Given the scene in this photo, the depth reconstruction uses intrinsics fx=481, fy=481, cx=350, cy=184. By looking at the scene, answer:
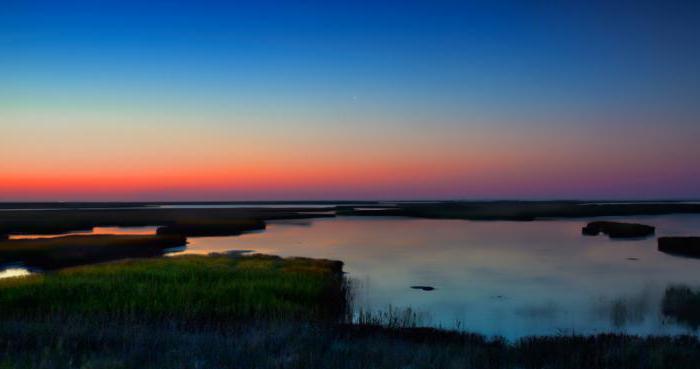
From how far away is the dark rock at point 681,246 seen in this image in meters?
42.2

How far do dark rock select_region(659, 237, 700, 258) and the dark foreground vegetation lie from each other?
33873mm

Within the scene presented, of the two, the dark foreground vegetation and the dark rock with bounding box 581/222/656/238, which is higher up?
the dark foreground vegetation

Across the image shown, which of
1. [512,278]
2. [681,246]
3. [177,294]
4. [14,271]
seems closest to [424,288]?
[512,278]

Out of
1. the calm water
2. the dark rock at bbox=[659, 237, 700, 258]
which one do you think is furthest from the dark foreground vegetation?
the dark rock at bbox=[659, 237, 700, 258]

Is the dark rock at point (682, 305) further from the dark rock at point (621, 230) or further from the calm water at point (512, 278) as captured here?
the dark rock at point (621, 230)

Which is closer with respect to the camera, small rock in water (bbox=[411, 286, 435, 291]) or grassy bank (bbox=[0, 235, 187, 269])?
small rock in water (bbox=[411, 286, 435, 291])

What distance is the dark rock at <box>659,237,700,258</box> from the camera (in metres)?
42.2

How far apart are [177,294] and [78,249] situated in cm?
2505

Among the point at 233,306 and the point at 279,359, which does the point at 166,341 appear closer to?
the point at 279,359

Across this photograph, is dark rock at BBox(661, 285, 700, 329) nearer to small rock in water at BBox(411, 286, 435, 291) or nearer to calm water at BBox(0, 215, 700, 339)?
calm water at BBox(0, 215, 700, 339)

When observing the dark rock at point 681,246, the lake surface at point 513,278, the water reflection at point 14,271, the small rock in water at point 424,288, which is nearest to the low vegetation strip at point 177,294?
the lake surface at point 513,278

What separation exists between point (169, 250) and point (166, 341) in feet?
113

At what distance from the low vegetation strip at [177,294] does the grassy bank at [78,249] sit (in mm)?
11475

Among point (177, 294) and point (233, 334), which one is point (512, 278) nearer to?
point (177, 294)
